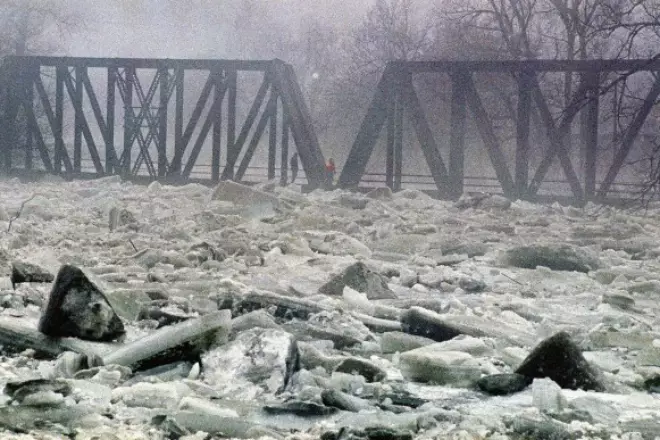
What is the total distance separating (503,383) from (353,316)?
1.29 metres

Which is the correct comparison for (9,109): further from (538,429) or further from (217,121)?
(538,429)

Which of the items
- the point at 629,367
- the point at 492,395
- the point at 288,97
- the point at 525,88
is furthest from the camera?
the point at 288,97

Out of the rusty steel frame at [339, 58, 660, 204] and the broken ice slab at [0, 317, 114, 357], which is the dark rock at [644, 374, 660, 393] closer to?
the broken ice slab at [0, 317, 114, 357]

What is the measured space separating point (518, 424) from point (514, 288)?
3138mm

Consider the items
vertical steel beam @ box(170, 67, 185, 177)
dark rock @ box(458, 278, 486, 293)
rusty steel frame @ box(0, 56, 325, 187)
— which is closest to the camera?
dark rock @ box(458, 278, 486, 293)

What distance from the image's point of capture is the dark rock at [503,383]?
2.99 m

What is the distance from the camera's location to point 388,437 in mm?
2432

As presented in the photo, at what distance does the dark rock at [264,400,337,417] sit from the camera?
264 centimetres

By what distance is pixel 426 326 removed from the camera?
3.84m

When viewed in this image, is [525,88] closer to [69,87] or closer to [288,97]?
[288,97]

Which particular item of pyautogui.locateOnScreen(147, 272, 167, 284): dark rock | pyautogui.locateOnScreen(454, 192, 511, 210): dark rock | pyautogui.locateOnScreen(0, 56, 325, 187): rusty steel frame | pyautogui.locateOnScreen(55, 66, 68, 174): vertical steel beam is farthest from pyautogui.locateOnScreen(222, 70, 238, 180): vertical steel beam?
pyautogui.locateOnScreen(147, 272, 167, 284): dark rock

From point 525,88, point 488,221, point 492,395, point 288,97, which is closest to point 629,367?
point 492,395

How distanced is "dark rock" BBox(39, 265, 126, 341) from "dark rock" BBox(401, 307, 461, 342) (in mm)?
1435

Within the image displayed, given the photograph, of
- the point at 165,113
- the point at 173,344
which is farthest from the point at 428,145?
the point at 173,344
